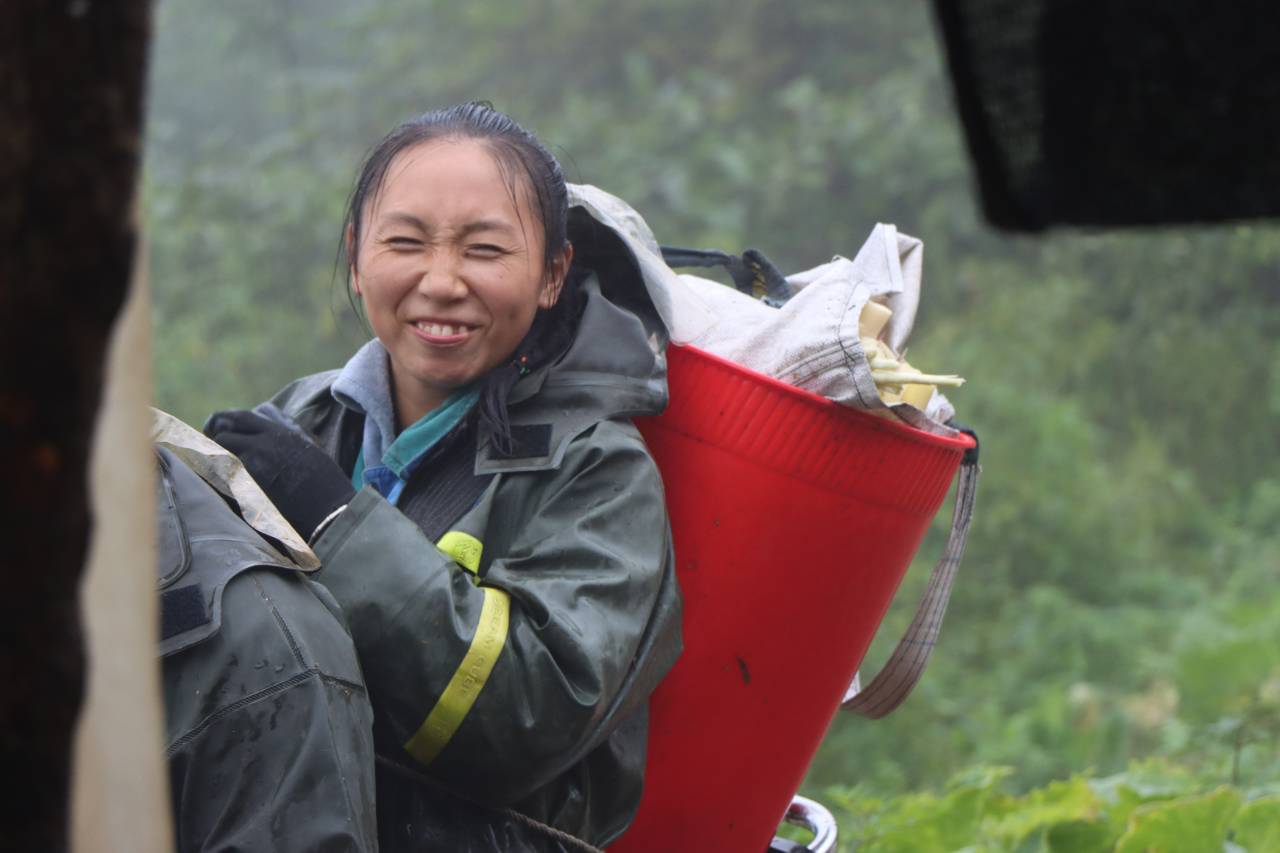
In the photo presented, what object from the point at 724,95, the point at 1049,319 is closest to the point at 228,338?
the point at 724,95

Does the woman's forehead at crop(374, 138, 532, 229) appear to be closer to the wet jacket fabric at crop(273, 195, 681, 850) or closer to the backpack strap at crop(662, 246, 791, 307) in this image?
the wet jacket fabric at crop(273, 195, 681, 850)

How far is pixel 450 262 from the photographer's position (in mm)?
2168

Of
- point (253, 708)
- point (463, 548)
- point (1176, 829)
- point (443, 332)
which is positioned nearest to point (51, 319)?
point (253, 708)

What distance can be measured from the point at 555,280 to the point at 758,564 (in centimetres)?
53

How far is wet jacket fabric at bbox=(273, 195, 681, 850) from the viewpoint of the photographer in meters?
1.89

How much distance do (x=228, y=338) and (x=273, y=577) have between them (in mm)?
7151

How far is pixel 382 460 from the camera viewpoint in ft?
7.39

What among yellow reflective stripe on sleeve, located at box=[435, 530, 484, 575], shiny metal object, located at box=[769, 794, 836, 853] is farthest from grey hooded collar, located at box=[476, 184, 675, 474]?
shiny metal object, located at box=[769, 794, 836, 853]

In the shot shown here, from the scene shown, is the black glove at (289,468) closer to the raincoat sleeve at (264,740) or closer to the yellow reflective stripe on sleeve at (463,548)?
the yellow reflective stripe on sleeve at (463,548)

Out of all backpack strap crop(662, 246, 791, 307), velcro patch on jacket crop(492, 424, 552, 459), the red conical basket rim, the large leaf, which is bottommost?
the large leaf

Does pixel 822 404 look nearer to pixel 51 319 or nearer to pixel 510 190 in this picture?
pixel 510 190

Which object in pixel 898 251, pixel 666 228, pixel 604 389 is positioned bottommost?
pixel 666 228

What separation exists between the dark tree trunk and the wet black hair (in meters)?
1.29

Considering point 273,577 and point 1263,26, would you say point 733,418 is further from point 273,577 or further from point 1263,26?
point 1263,26
